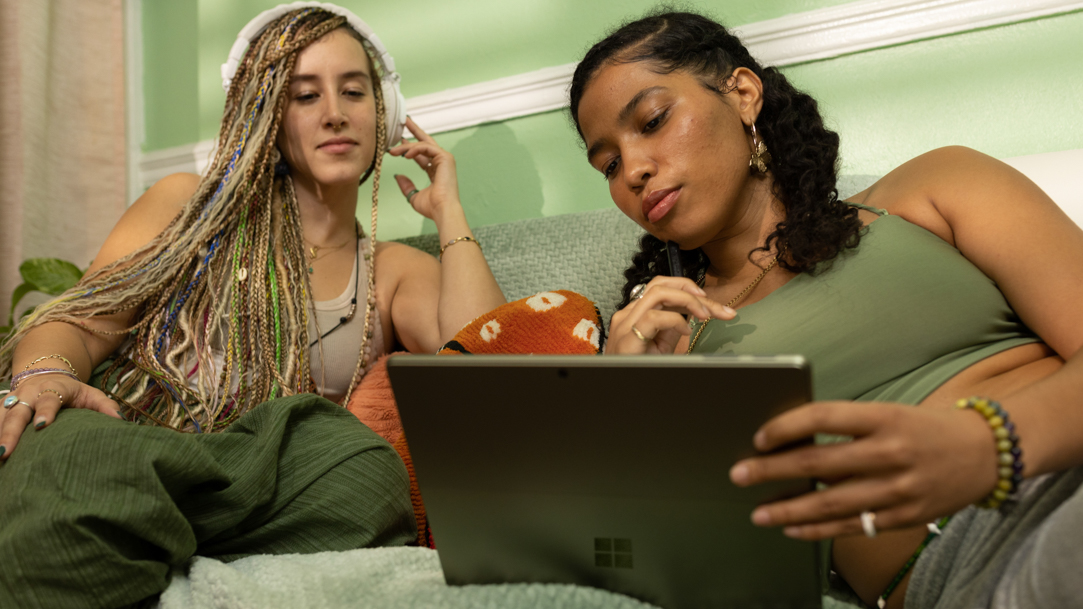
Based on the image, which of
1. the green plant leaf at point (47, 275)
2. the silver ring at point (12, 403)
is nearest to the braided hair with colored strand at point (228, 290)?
the silver ring at point (12, 403)

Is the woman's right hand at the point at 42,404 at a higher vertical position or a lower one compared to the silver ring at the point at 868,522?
lower

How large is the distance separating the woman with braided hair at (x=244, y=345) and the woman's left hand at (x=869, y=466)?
1.77 ft

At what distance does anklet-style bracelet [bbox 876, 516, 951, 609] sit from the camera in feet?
2.12

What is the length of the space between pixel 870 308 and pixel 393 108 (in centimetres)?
109

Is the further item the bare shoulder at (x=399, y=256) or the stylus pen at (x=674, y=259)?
the bare shoulder at (x=399, y=256)

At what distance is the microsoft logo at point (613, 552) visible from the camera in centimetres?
59

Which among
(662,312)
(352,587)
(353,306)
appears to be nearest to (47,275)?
(353,306)

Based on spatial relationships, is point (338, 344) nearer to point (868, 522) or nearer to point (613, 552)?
point (613, 552)

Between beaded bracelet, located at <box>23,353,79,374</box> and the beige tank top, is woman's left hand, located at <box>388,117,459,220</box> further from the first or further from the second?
beaded bracelet, located at <box>23,353,79,374</box>

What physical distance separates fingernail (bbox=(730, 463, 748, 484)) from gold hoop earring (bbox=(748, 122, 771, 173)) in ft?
2.08

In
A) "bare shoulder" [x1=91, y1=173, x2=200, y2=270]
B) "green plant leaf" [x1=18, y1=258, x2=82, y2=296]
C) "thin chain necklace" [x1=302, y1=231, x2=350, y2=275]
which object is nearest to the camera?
"bare shoulder" [x1=91, y1=173, x2=200, y2=270]

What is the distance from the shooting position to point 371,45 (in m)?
1.55

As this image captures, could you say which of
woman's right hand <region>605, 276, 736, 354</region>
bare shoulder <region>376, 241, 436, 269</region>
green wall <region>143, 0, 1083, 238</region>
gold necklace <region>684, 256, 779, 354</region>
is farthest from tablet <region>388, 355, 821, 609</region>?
green wall <region>143, 0, 1083, 238</region>

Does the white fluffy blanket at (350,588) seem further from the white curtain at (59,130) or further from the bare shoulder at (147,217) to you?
the white curtain at (59,130)
